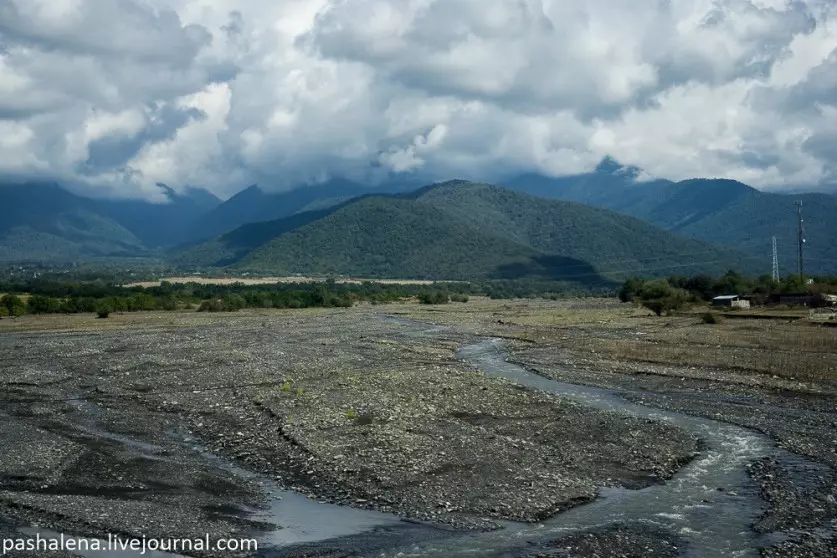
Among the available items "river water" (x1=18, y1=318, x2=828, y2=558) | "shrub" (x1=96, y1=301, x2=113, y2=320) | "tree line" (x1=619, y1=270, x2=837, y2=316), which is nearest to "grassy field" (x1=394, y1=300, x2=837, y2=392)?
"tree line" (x1=619, y1=270, x2=837, y2=316)

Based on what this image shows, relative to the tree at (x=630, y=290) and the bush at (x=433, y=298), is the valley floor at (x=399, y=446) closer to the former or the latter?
the tree at (x=630, y=290)

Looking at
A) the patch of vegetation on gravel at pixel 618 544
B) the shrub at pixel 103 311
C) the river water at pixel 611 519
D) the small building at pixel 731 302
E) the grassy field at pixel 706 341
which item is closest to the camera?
the patch of vegetation on gravel at pixel 618 544

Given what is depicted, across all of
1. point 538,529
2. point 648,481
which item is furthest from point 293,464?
point 648,481

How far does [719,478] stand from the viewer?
23828mm

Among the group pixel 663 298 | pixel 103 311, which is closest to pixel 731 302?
pixel 663 298

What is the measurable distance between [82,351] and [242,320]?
47453 mm

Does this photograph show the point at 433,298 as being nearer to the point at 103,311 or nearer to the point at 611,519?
the point at 103,311

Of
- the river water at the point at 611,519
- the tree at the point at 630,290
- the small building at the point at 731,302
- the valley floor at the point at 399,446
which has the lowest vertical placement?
the river water at the point at 611,519

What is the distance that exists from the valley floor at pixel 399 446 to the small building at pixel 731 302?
152 feet

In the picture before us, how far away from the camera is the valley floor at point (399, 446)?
19.0m

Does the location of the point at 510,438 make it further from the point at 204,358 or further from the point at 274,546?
the point at 204,358

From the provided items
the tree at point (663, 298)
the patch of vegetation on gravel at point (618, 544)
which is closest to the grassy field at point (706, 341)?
the tree at point (663, 298)

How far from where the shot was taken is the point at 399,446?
88.0 feet

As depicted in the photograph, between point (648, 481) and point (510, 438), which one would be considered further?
point (510, 438)
